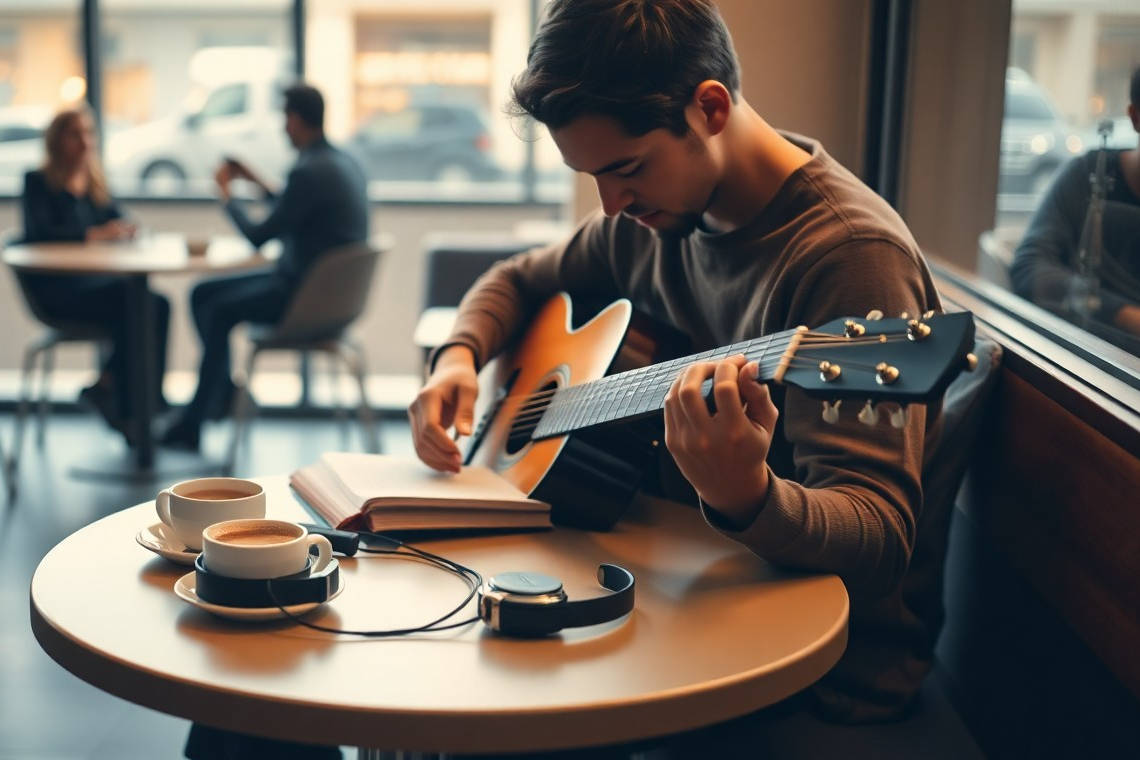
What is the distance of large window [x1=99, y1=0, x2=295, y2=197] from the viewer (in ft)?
18.2

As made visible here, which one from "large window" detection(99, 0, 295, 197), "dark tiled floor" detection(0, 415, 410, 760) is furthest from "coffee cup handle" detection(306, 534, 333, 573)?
"large window" detection(99, 0, 295, 197)

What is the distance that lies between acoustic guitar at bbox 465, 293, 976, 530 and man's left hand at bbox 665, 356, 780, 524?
3cm

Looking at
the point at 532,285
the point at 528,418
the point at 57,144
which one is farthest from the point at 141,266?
the point at 528,418

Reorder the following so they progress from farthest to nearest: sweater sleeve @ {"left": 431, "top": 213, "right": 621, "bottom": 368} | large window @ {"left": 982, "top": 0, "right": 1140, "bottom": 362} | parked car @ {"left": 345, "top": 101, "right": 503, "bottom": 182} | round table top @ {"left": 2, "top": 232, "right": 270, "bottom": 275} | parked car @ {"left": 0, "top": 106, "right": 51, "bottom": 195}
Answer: parked car @ {"left": 345, "top": 101, "right": 503, "bottom": 182} → parked car @ {"left": 0, "top": 106, "right": 51, "bottom": 195} → round table top @ {"left": 2, "top": 232, "right": 270, "bottom": 275} → sweater sleeve @ {"left": 431, "top": 213, "right": 621, "bottom": 368} → large window @ {"left": 982, "top": 0, "right": 1140, "bottom": 362}

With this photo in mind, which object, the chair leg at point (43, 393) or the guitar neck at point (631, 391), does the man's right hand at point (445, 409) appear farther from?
the chair leg at point (43, 393)

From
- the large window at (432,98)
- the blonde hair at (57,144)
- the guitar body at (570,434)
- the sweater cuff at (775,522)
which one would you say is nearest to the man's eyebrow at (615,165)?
the guitar body at (570,434)

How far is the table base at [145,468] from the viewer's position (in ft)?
13.4

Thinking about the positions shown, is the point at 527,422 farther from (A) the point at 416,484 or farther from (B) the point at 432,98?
(B) the point at 432,98

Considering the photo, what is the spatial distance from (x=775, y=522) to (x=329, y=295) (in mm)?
3139

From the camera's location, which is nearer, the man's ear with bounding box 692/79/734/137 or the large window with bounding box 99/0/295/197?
the man's ear with bounding box 692/79/734/137

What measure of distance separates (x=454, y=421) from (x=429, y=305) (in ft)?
8.09

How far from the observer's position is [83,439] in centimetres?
461

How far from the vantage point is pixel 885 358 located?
1015mm

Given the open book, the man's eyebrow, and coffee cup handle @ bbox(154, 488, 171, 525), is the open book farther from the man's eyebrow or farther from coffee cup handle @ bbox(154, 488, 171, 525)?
the man's eyebrow
